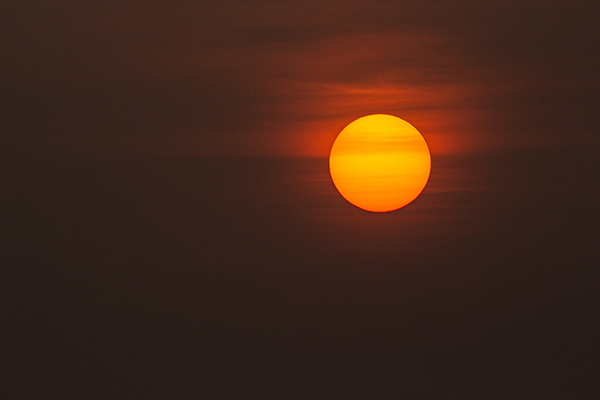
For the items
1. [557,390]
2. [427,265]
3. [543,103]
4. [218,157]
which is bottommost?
[557,390]

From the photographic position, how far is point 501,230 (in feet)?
4.74

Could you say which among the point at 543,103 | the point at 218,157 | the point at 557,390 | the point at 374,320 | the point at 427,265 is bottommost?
the point at 557,390

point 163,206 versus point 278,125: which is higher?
point 278,125

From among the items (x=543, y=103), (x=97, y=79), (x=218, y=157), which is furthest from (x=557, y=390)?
(x=97, y=79)

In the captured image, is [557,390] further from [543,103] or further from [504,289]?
[543,103]

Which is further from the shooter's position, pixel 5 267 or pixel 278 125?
pixel 5 267

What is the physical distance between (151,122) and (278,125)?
375mm

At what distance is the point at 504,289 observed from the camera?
1.45 m

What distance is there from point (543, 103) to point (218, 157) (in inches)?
36.2

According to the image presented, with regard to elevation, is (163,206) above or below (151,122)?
below

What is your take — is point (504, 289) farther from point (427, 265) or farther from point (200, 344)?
point (200, 344)

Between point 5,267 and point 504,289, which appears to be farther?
point 5,267

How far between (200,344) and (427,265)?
2.31 ft

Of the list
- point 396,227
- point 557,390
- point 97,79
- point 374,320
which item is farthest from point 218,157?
point 557,390
